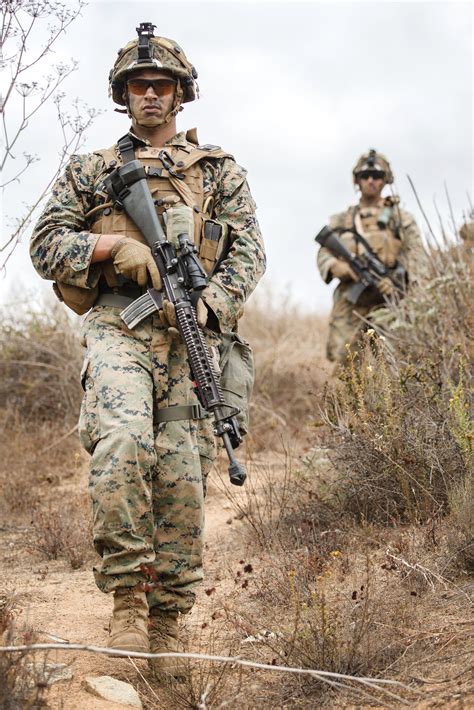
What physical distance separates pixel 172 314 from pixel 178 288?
0.14 metres

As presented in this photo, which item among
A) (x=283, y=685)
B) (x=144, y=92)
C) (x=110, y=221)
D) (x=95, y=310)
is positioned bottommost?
(x=283, y=685)

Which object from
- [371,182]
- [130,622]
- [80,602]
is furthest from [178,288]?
[371,182]

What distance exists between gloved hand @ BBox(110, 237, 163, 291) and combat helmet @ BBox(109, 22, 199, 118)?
0.82m

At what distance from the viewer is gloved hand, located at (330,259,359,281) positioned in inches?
387

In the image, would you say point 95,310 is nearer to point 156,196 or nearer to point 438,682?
point 156,196

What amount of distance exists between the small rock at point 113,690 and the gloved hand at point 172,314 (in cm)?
134

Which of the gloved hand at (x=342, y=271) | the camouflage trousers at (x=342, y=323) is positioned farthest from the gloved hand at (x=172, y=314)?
the gloved hand at (x=342, y=271)

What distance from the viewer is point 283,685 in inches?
140

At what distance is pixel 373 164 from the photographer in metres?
10.2

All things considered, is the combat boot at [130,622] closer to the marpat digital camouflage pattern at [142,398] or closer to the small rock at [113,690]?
the marpat digital camouflage pattern at [142,398]

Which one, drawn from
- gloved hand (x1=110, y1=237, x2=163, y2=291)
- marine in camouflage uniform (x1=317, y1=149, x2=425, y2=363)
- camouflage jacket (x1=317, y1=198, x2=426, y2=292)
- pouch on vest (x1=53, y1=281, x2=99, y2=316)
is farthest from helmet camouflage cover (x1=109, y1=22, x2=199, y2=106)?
camouflage jacket (x1=317, y1=198, x2=426, y2=292)

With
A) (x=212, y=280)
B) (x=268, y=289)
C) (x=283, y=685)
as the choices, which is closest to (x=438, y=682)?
(x=283, y=685)

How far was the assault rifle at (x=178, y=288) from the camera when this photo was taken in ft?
13.4

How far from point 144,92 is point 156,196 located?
499mm
